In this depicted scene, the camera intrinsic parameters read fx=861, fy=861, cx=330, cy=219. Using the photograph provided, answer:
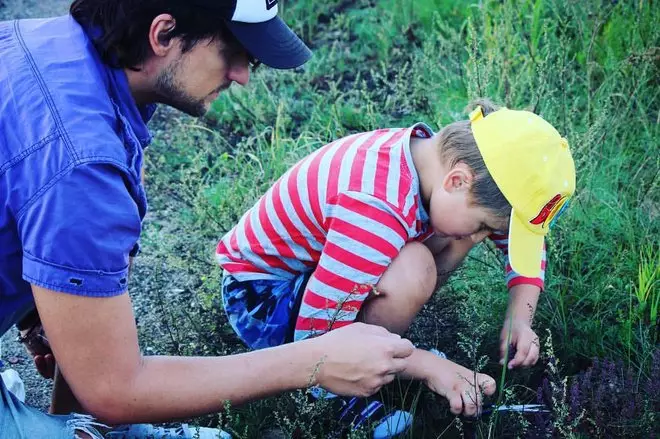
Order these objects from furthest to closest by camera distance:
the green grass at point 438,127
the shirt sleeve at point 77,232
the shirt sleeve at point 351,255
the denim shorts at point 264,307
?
the green grass at point 438,127, the denim shorts at point 264,307, the shirt sleeve at point 351,255, the shirt sleeve at point 77,232

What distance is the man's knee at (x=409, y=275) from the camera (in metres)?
2.26

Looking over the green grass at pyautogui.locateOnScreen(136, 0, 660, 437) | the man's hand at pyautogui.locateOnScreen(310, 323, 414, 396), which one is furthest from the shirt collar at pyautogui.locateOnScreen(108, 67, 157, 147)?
the green grass at pyautogui.locateOnScreen(136, 0, 660, 437)

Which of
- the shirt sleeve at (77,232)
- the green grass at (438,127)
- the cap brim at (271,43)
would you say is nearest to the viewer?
the shirt sleeve at (77,232)

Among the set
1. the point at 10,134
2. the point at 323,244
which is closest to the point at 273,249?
the point at 323,244

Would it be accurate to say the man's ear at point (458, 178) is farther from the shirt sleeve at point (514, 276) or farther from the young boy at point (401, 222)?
the shirt sleeve at point (514, 276)

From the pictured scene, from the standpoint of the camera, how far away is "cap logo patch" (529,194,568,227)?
221 centimetres

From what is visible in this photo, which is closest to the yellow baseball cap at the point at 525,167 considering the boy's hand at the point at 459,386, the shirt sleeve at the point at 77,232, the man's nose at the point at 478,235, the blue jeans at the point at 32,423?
the man's nose at the point at 478,235

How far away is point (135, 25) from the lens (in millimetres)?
1885

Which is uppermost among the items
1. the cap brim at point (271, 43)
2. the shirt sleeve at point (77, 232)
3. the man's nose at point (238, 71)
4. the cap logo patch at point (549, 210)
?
the cap brim at point (271, 43)

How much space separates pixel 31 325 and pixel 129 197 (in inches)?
30.7

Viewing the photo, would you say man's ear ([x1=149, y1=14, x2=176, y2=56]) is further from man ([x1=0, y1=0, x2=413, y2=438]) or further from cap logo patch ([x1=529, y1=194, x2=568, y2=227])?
cap logo patch ([x1=529, y1=194, x2=568, y2=227])

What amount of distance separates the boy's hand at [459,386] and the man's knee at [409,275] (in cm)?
19

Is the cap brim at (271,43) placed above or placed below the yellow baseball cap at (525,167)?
above

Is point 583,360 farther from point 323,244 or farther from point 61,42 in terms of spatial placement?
point 61,42
